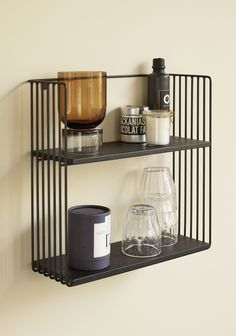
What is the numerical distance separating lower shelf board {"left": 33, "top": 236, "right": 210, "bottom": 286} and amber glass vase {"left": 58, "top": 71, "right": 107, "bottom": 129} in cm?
26

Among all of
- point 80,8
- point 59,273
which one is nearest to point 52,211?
point 59,273

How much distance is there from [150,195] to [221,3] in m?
0.50

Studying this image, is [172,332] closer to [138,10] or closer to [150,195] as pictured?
[150,195]

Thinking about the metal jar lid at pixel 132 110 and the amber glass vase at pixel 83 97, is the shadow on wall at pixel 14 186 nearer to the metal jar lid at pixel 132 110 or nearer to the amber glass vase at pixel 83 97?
the amber glass vase at pixel 83 97

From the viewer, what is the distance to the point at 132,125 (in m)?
1.37

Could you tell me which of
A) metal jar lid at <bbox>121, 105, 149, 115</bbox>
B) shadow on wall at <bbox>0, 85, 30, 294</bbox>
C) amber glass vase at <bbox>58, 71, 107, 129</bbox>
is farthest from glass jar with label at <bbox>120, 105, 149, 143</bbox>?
shadow on wall at <bbox>0, 85, 30, 294</bbox>

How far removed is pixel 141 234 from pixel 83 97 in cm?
31

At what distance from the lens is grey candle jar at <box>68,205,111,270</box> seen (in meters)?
1.25

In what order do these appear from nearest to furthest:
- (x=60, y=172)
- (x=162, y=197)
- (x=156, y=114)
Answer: (x=60, y=172)
(x=156, y=114)
(x=162, y=197)

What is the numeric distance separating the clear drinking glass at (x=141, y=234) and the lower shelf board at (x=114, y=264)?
0.02 m

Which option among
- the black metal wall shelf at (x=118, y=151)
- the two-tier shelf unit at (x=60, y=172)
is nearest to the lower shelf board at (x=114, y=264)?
the two-tier shelf unit at (x=60, y=172)

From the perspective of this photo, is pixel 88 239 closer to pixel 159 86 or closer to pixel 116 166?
pixel 116 166

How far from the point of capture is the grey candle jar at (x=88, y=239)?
4.09 feet

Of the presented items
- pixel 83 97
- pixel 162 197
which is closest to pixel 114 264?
pixel 162 197
